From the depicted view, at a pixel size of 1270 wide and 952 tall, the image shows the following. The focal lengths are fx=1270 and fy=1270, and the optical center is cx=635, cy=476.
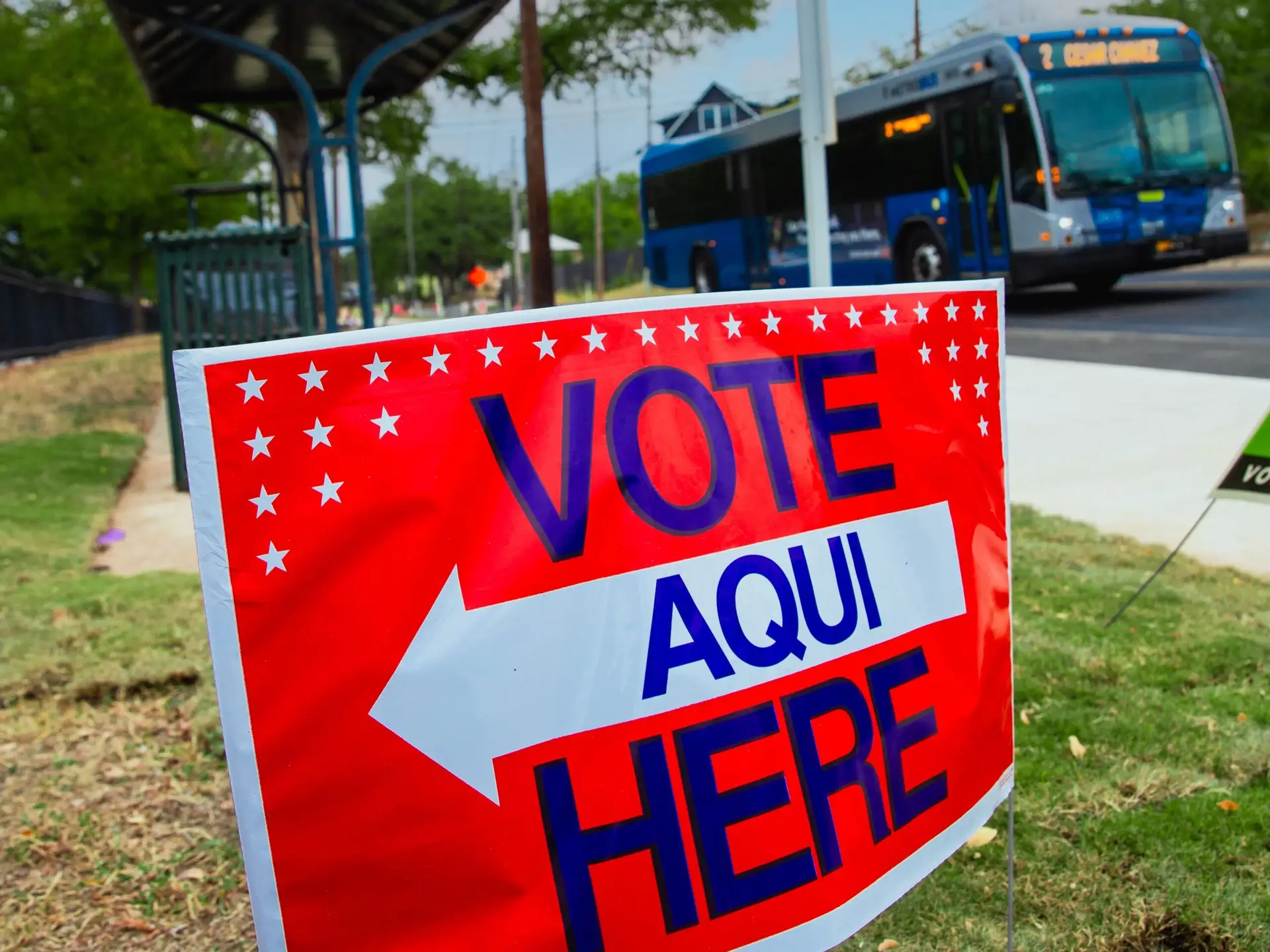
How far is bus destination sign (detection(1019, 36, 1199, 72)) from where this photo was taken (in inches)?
615

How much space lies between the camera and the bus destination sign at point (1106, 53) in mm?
15633

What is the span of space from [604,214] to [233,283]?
85537 mm

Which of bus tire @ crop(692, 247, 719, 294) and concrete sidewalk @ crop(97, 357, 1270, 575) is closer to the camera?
concrete sidewalk @ crop(97, 357, 1270, 575)

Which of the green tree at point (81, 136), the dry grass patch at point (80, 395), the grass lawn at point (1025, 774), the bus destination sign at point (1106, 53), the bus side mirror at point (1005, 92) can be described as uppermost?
the green tree at point (81, 136)

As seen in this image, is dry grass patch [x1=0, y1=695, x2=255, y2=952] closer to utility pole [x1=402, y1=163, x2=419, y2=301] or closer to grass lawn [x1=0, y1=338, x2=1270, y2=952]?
grass lawn [x1=0, y1=338, x2=1270, y2=952]

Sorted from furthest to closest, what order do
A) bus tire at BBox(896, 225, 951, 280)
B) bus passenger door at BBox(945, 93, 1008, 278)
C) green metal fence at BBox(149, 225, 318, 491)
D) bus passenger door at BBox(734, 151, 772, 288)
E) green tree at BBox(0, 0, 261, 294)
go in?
green tree at BBox(0, 0, 261, 294) < bus passenger door at BBox(734, 151, 772, 288) < bus tire at BBox(896, 225, 951, 280) < bus passenger door at BBox(945, 93, 1008, 278) < green metal fence at BBox(149, 225, 318, 491)

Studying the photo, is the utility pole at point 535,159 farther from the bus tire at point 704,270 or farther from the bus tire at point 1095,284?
the bus tire at point 1095,284

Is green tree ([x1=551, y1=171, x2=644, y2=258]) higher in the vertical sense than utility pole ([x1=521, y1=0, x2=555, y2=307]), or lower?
higher

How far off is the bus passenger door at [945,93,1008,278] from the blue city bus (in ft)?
0.07

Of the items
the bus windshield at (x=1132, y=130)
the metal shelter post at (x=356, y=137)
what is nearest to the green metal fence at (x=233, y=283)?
the metal shelter post at (x=356, y=137)

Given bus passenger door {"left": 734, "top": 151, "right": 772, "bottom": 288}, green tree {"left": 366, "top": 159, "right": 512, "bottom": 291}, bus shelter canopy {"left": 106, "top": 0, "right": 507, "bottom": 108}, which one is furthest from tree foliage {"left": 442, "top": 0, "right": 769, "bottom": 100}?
green tree {"left": 366, "top": 159, "right": 512, "bottom": 291}

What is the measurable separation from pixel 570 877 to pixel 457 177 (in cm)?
10228

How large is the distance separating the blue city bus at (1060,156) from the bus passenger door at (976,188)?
0.02 metres

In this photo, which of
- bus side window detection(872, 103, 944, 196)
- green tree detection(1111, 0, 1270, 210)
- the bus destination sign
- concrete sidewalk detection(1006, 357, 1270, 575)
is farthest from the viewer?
green tree detection(1111, 0, 1270, 210)
